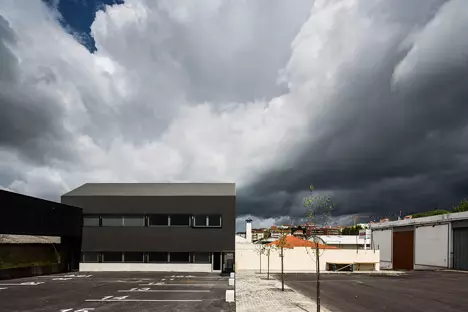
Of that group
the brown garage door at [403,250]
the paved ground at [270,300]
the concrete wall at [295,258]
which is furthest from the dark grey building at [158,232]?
the brown garage door at [403,250]

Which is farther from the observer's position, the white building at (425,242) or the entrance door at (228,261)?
the white building at (425,242)

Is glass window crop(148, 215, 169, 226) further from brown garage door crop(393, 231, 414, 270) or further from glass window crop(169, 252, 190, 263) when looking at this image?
brown garage door crop(393, 231, 414, 270)

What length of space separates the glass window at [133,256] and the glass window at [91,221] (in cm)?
524

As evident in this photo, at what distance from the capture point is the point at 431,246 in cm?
5803

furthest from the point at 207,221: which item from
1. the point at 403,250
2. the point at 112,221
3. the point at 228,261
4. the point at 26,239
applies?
the point at 403,250

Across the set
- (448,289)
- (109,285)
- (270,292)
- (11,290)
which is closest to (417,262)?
(448,289)

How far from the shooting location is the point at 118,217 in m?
48.2

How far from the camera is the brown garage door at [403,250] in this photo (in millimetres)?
63219

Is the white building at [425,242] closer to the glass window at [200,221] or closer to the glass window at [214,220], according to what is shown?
the glass window at [214,220]

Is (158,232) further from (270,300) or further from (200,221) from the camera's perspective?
(270,300)

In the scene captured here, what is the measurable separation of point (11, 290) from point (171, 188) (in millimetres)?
26506

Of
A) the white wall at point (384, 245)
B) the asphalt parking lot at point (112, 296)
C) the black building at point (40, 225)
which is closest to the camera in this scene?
the asphalt parking lot at point (112, 296)

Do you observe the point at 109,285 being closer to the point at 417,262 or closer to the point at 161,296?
the point at 161,296

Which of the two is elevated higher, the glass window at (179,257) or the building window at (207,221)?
the building window at (207,221)
